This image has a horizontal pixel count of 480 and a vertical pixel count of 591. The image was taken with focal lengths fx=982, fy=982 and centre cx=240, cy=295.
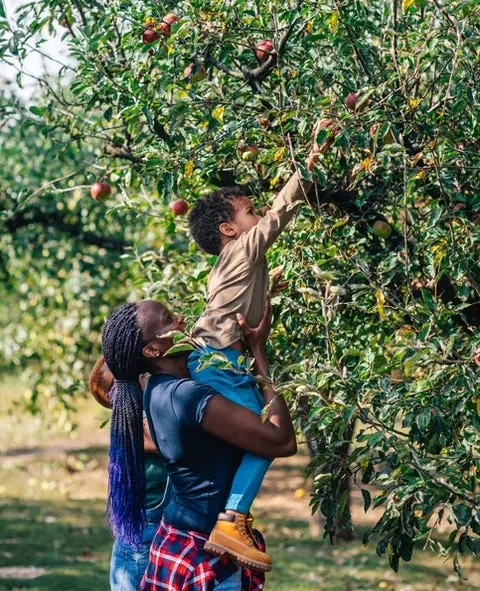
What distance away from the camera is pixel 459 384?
2668mm

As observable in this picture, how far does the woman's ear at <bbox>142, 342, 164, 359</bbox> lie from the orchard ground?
1.43 metres

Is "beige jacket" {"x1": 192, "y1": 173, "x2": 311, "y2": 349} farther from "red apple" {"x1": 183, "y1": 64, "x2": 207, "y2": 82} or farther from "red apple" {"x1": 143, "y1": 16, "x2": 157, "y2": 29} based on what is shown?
"red apple" {"x1": 143, "y1": 16, "x2": 157, "y2": 29}

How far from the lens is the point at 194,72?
314cm

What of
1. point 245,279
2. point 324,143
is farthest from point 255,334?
Answer: point 324,143

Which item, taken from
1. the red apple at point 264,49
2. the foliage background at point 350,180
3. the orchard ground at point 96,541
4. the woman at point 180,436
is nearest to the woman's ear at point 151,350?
the woman at point 180,436

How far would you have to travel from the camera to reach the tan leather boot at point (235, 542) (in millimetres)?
2592

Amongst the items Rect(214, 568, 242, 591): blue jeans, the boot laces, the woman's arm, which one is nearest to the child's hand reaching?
the woman's arm

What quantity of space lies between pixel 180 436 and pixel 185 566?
35 centimetres

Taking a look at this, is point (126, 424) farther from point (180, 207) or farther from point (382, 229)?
point (180, 207)

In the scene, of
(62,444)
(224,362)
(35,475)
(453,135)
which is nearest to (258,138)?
(453,135)

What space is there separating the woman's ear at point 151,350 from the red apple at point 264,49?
3.32ft

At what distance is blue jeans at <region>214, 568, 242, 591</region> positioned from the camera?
2656 millimetres

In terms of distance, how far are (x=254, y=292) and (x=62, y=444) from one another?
41.3ft

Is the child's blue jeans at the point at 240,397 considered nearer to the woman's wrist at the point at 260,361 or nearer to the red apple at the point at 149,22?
the woman's wrist at the point at 260,361
